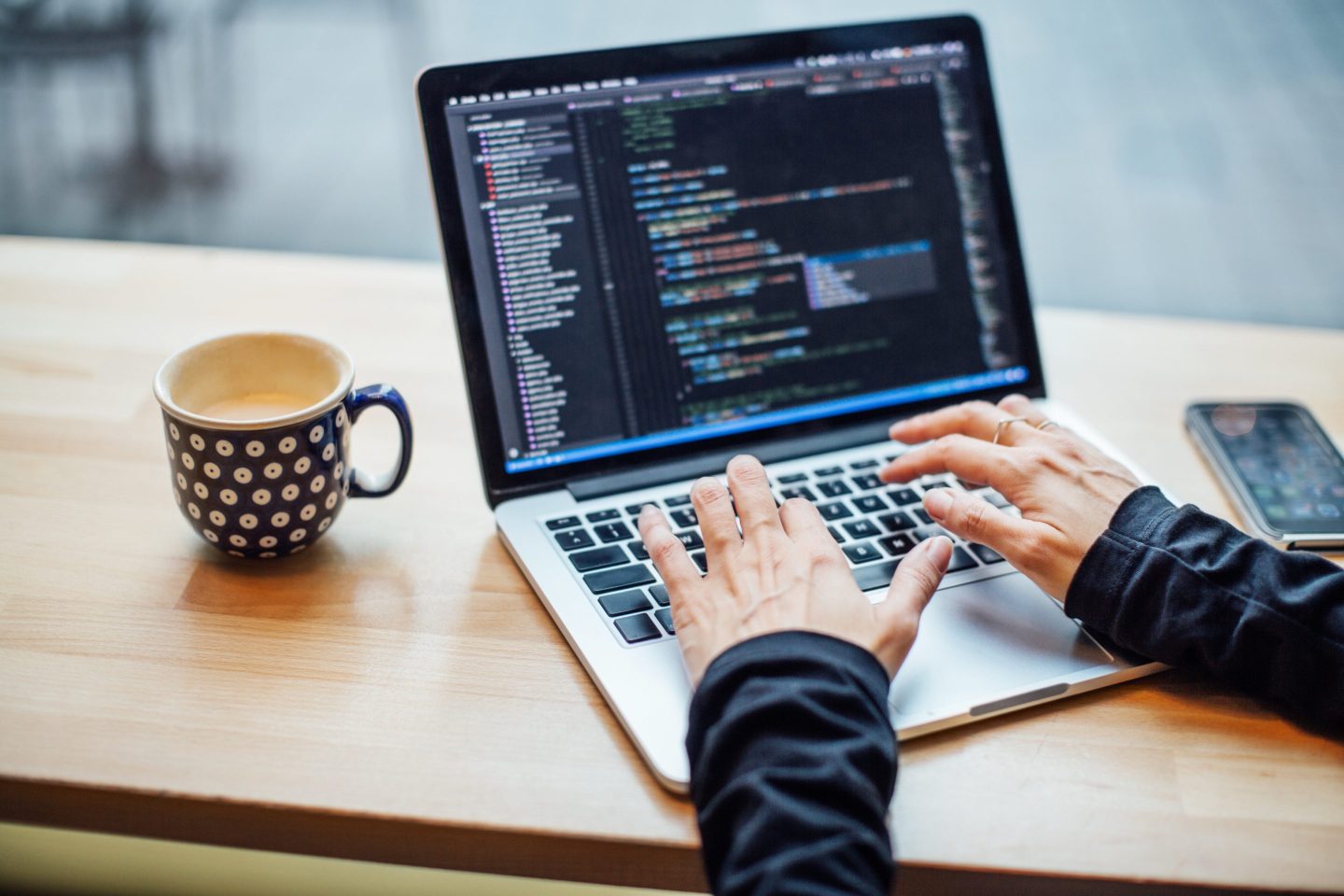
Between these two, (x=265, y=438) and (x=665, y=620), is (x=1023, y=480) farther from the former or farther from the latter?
(x=265, y=438)

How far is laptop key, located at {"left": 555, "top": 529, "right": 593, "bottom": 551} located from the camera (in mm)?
766

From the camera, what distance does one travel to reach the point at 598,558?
75 centimetres

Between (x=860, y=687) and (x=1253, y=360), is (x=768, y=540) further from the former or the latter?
(x=1253, y=360)

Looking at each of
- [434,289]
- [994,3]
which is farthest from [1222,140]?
[434,289]

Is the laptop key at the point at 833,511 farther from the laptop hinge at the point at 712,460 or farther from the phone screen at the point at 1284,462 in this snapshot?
the phone screen at the point at 1284,462

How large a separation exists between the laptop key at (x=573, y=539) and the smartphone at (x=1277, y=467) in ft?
1.65

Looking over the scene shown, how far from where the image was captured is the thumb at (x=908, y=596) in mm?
649

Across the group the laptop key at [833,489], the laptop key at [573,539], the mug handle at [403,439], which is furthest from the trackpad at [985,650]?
the mug handle at [403,439]

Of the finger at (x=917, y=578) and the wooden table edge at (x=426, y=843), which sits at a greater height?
the finger at (x=917, y=578)

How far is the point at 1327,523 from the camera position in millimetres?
840

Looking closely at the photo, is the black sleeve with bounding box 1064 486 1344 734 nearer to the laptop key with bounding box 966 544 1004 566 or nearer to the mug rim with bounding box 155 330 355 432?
the laptop key with bounding box 966 544 1004 566

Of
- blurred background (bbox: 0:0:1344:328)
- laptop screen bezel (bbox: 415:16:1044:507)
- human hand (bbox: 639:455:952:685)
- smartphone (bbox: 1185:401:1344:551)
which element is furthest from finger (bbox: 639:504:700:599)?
blurred background (bbox: 0:0:1344:328)

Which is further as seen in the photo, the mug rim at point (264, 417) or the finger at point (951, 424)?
the finger at point (951, 424)

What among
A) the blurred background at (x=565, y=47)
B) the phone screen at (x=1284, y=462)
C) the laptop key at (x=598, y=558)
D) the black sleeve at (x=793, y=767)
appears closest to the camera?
the black sleeve at (x=793, y=767)
